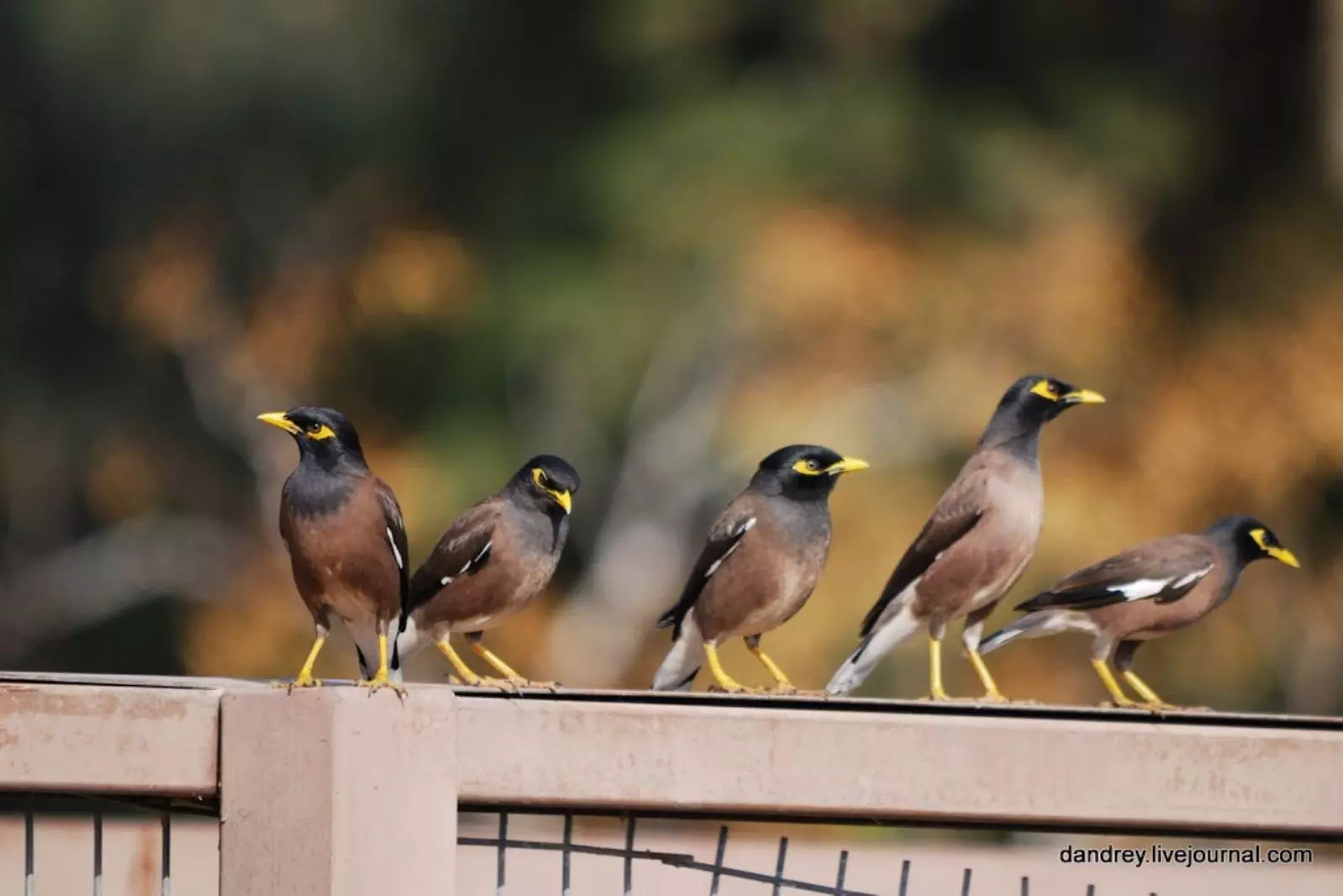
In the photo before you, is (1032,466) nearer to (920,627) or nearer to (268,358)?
(920,627)

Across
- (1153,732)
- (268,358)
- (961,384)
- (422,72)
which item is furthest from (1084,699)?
(1153,732)

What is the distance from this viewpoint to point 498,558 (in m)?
5.26

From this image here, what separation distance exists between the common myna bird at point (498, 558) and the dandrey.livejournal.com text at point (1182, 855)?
1.77m

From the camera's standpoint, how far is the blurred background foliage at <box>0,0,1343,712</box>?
10992 mm

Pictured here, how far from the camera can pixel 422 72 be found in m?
13.8

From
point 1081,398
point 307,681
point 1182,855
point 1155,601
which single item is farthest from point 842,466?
point 307,681

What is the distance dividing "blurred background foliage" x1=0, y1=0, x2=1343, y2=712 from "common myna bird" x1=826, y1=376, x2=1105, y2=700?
4.77 meters

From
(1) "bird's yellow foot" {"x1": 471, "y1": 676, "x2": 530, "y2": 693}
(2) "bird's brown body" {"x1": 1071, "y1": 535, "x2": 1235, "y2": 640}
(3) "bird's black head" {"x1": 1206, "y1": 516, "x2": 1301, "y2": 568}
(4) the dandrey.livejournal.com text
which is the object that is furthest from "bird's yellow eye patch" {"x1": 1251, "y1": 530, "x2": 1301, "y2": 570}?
(1) "bird's yellow foot" {"x1": 471, "y1": 676, "x2": 530, "y2": 693}

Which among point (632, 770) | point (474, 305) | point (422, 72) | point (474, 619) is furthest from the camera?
point (422, 72)

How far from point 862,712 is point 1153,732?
0.48m

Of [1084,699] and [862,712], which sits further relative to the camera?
[1084,699]

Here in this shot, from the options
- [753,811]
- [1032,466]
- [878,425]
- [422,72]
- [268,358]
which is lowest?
[753,811]

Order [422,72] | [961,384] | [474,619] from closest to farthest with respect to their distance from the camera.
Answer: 1. [474,619]
2. [961,384]
3. [422,72]

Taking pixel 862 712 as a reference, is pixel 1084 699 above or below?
above
